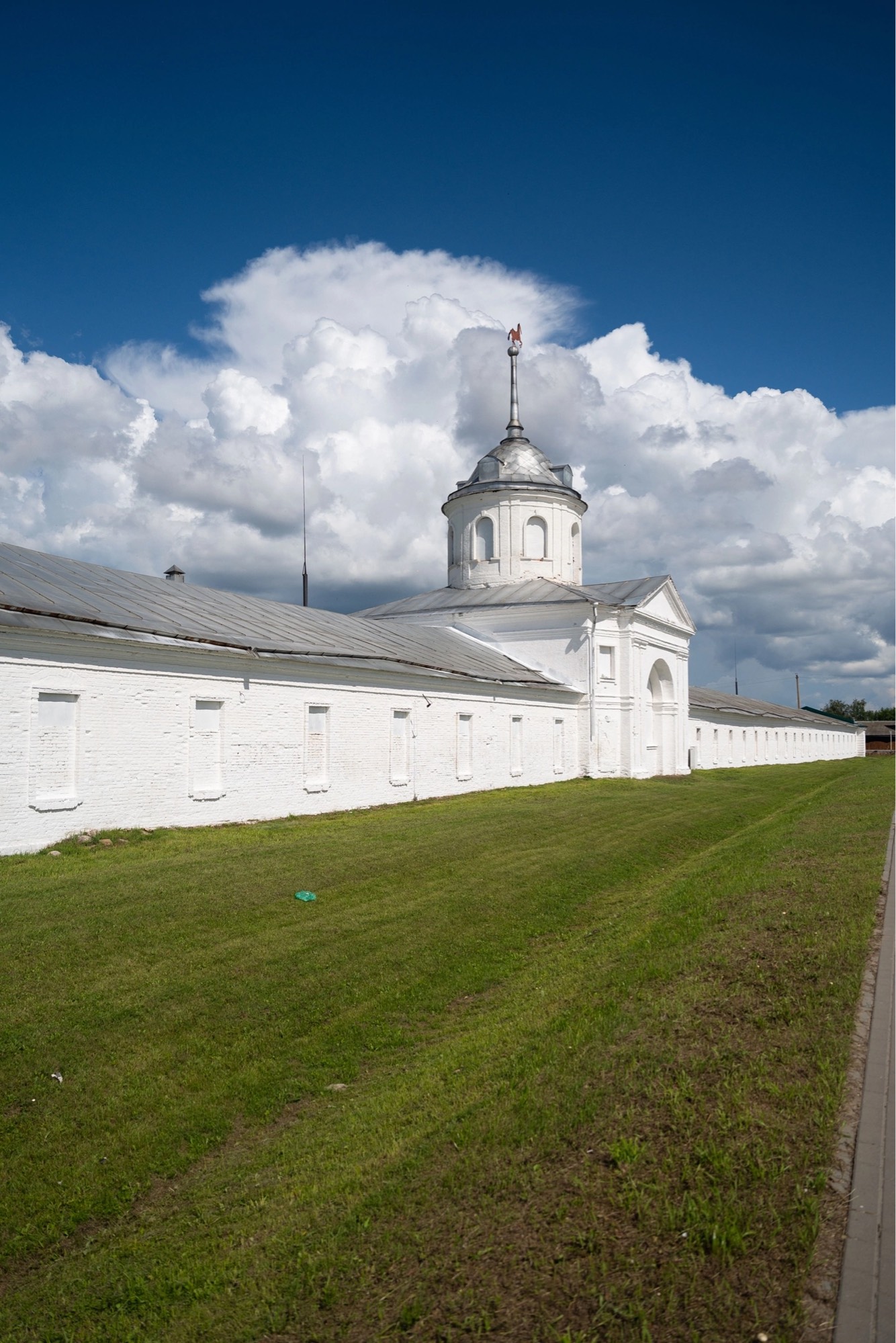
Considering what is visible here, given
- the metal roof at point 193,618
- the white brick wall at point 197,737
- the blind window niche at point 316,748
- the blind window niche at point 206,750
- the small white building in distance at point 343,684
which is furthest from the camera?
the blind window niche at point 316,748

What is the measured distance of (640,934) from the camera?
390 inches

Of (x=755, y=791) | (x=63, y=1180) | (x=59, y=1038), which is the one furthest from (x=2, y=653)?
(x=755, y=791)

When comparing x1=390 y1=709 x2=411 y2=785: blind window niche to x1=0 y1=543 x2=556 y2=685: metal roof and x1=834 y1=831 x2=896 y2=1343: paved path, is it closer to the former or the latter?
x1=0 y1=543 x2=556 y2=685: metal roof

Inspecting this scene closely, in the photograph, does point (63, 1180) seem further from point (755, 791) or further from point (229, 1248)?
point (755, 791)

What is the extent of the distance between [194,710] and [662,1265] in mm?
15450

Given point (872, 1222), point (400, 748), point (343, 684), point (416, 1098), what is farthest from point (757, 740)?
point (872, 1222)

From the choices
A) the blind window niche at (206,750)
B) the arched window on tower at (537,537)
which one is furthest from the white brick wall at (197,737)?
the arched window on tower at (537,537)

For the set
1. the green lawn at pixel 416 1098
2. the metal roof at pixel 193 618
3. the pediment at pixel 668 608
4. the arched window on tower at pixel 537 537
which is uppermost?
the arched window on tower at pixel 537 537

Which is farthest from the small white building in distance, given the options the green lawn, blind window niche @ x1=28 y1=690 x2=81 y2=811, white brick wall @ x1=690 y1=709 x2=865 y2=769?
white brick wall @ x1=690 y1=709 x2=865 y2=769

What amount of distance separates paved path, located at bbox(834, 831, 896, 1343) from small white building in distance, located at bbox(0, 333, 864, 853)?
43.6ft

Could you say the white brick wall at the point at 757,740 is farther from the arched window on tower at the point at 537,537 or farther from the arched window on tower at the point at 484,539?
the arched window on tower at the point at 484,539

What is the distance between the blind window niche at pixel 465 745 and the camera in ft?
→ 86.1

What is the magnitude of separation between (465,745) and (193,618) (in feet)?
31.2

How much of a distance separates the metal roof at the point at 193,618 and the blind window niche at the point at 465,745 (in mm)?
1295
